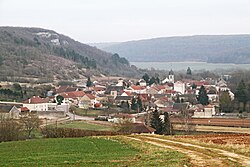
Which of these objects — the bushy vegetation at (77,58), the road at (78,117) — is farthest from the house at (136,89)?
the bushy vegetation at (77,58)

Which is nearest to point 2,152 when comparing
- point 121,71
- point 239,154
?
point 239,154

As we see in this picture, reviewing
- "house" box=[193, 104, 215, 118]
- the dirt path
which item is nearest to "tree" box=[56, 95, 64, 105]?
"house" box=[193, 104, 215, 118]

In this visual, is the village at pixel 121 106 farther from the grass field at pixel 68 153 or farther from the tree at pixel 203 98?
the grass field at pixel 68 153

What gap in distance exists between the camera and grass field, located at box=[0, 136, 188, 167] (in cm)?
1720

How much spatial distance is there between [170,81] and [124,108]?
49.0m

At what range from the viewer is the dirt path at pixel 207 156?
642 inches

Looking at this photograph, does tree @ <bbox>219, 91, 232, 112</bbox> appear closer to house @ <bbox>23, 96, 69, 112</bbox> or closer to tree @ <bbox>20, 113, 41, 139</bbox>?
house @ <bbox>23, 96, 69, 112</bbox>

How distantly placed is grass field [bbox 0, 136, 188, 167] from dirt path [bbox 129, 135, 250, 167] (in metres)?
0.50

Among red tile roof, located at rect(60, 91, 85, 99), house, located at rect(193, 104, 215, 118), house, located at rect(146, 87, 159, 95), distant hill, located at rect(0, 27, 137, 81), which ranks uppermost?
distant hill, located at rect(0, 27, 137, 81)

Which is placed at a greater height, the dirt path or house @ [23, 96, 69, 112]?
the dirt path

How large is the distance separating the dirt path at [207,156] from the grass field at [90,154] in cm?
50

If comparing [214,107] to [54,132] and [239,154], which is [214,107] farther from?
[239,154]

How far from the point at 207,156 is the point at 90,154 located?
465 cm

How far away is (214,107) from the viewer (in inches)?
2810
